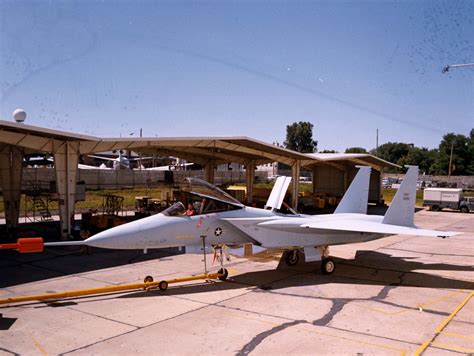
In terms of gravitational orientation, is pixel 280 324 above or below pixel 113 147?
below

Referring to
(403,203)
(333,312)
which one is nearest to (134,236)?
(333,312)

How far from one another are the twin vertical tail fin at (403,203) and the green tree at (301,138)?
131m

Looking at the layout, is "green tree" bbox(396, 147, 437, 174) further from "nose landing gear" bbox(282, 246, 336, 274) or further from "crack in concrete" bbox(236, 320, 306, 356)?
"crack in concrete" bbox(236, 320, 306, 356)

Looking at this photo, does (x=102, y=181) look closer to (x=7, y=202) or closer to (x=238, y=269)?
(x=7, y=202)

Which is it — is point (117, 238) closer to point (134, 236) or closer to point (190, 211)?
point (134, 236)

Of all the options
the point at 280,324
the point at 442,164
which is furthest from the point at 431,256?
the point at 442,164

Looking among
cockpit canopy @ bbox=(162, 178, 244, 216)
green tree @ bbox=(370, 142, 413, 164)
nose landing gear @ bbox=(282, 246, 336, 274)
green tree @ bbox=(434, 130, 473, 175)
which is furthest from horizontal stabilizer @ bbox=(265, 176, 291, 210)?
green tree @ bbox=(370, 142, 413, 164)

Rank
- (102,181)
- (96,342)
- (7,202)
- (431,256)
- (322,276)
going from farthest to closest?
(102,181) < (7,202) < (431,256) < (322,276) < (96,342)

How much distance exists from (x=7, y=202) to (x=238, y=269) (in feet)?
47.1

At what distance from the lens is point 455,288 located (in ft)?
38.7

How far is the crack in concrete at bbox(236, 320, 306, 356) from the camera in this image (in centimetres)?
718

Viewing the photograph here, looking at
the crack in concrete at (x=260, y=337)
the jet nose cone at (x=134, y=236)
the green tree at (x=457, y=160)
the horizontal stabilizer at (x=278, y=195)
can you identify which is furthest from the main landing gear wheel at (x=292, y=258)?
the green tree at (x=457, y=160)

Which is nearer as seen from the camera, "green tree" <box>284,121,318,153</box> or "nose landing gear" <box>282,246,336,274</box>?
"nose landing gear" <box>282,246,336,274</box>

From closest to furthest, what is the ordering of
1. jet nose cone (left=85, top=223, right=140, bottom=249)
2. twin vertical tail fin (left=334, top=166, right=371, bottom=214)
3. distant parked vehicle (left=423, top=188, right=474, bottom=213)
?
jet nose cone (left=85, top=223, right=140, bottom=249)
twin vertical tail fin (left=334, top=166, right=371, bottom=214)
distant parked vehicle (left=423, top=188, right=474, bottom=213)
